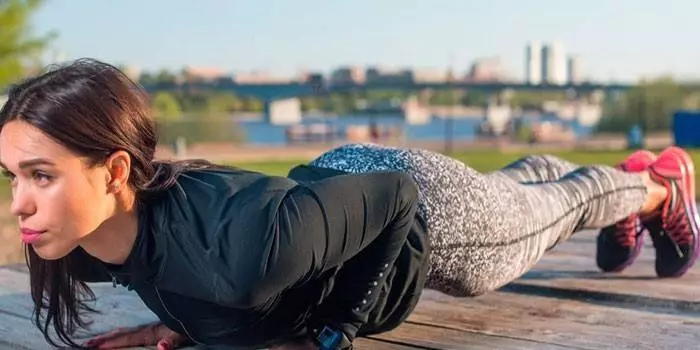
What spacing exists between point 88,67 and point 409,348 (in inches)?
30.1

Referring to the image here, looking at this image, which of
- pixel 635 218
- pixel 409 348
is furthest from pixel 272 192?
pixel 635 218

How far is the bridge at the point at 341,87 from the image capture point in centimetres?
4122

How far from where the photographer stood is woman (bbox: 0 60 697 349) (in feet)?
4.49

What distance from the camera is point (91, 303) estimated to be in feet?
7.38

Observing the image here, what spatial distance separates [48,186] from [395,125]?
6538 centimetres

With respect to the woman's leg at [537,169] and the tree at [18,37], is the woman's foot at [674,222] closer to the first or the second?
the woman's leg at [537,169]

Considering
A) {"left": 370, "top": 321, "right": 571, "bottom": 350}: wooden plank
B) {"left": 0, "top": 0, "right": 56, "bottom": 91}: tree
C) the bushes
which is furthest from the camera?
the bushes

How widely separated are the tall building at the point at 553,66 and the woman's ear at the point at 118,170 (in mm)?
43330

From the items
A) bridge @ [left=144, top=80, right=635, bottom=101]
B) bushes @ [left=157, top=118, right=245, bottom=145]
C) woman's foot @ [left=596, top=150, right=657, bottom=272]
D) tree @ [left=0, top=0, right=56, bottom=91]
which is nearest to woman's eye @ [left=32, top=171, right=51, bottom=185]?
woman's foot @ [left=596, top=150, right=657, bottom=272]

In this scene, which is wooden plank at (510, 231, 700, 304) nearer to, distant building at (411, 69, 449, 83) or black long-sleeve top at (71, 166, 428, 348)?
black long-sleeve top at (71, 166, 428, 348)

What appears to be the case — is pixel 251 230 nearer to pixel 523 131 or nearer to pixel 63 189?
pixel 63 189

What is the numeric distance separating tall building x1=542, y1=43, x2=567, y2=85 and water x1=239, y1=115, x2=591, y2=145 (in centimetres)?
821

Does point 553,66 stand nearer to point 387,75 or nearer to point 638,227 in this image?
point 387,75

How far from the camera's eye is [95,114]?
1.36 metres
